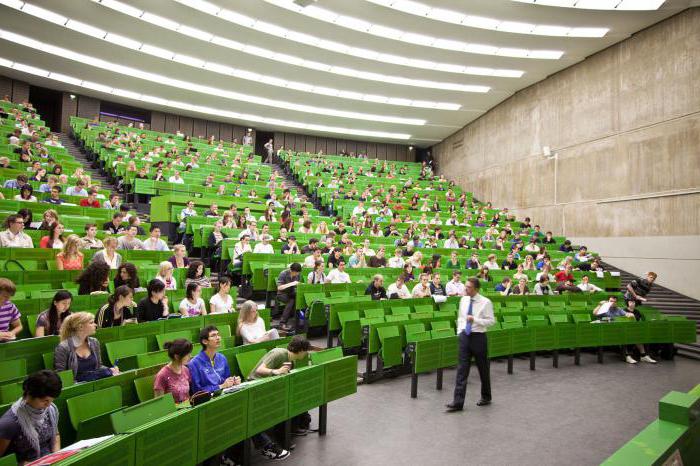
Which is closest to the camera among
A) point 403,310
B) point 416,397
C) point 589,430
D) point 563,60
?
point 589,430

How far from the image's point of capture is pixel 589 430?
4.31 m

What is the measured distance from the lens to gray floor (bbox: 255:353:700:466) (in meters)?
3.65

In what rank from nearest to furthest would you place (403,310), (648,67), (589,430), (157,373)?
1. (157,373)
2. (589,430)
3. (403,310)
4. (648,67)

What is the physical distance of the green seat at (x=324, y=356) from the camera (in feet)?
13.5

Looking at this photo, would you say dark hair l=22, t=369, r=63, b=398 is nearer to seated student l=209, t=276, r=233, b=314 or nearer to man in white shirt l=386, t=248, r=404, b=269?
seated student l=209, t=276, r=233, b=314

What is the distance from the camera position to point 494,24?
45.0ft

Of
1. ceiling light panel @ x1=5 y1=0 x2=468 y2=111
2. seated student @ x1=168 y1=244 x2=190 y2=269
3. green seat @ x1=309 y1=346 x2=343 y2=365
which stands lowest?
green seat @ x1=309 y1=346 x2=343 y2=365

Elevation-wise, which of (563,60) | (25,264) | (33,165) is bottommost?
(25,264)

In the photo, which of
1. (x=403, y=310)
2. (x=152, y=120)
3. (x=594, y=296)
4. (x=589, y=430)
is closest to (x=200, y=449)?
(x=589, y=430)

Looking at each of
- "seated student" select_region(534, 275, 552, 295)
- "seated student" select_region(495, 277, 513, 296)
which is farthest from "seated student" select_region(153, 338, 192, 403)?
"seated student" select_region(534, 275, 552, 295)

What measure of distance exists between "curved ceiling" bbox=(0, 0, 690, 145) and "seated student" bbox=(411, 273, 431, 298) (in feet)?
26.3

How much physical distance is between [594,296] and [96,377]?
9460 mm

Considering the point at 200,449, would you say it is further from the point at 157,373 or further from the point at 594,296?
the point at 594,296

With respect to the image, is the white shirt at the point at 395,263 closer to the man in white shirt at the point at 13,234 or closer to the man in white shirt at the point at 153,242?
the man in white shirt at the point at 153,242
